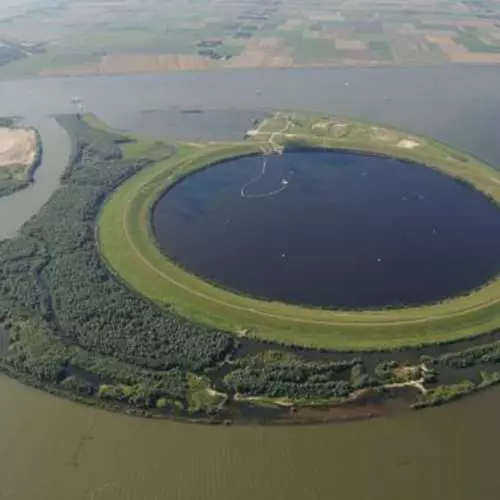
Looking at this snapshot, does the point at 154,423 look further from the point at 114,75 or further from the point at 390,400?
the point at 114,75

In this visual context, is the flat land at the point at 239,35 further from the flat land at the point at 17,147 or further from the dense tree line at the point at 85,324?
the dense tree line at the point at 85,324

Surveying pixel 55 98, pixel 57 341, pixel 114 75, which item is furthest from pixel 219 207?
pixel 114 75

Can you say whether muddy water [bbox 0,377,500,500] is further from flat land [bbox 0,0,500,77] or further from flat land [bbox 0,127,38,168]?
flat land [bbox 0,0,500,77]

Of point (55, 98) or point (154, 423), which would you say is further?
point (55, 98)

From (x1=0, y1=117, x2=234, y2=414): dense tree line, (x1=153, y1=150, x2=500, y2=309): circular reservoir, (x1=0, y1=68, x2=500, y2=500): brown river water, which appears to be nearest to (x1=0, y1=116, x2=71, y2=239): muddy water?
(x1=0, y1=117, x2=234, y2=414): dense tree line

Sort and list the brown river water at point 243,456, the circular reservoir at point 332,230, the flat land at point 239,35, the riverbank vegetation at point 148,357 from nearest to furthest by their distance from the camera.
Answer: the brown river water at point 243,456 < the riverbank vegetation at point 148,357 < the circular reservoir at point 332,230 < the flat land at point 239,35

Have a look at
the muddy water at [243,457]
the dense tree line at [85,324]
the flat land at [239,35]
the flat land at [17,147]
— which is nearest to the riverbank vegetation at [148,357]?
the dense tree line at [85,324]
